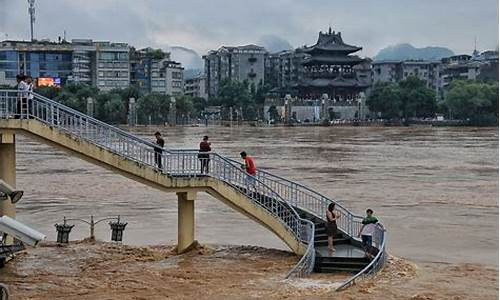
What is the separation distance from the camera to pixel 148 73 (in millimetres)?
144250

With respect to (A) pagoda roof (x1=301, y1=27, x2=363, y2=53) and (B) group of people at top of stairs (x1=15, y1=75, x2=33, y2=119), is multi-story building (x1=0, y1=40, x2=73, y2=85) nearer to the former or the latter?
(A) pagoda roof (x1=301, y1=27, x2=363, y2=53)

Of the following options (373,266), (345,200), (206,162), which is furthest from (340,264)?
(345,200)

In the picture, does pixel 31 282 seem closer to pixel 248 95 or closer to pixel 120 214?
pixel 120 214

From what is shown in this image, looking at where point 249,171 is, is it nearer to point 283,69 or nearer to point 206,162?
point 206,162

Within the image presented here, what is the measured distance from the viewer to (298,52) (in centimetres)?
14950

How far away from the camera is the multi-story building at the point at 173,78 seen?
145750 millimetres

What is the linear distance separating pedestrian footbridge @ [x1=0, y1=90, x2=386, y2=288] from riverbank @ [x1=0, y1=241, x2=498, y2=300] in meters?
0.54

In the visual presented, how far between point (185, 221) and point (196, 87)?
169 meters

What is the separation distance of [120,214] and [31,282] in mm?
10518

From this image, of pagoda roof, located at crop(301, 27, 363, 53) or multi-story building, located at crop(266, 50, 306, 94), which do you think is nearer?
pagoda roof, located at crop(301, 27, 363, 53)

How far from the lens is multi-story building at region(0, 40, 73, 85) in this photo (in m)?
133

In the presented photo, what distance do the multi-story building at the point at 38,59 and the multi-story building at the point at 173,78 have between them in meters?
18.0

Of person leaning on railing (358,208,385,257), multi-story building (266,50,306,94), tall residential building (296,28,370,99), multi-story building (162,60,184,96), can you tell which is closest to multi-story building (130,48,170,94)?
multi-story building (162,60,184,96)

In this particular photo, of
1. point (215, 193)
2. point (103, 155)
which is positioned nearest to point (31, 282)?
point (103, 155)
